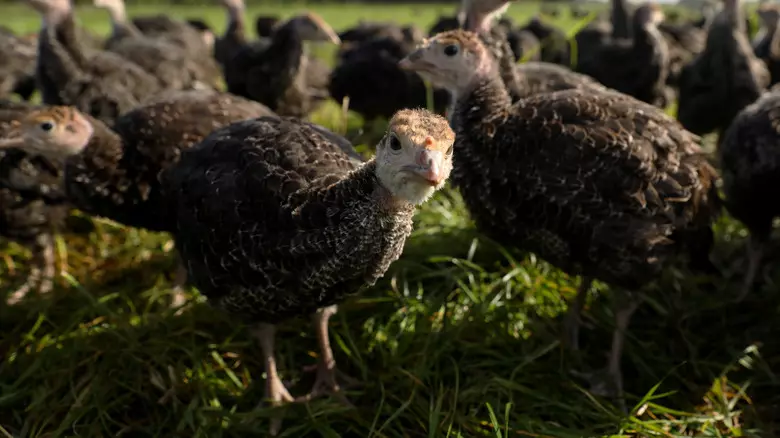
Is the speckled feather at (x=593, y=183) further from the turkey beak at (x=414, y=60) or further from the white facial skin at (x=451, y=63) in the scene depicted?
the turkey beak at (x=414, y=60)

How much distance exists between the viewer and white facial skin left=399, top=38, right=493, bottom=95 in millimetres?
3602

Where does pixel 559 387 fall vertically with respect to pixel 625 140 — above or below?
below

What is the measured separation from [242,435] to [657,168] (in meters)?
2.44

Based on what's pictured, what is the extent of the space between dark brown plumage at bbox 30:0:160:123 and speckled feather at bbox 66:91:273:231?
1.36 metres

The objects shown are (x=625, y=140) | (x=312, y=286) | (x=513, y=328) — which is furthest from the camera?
(x=513, y=328)

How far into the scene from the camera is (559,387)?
3375mm

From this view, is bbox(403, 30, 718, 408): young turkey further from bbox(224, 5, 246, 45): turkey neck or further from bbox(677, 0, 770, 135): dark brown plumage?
bbox(224, 5, 246, 45): turkey neck

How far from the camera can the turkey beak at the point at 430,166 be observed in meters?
2.08

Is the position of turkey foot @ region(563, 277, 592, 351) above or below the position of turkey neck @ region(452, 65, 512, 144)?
below

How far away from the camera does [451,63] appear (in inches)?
143

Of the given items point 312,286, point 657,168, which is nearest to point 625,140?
point 657,168

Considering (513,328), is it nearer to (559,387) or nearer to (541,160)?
(559,387)

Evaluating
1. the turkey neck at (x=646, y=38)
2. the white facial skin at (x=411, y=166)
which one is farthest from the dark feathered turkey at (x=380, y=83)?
the white facial skin at (x=411, y=166)

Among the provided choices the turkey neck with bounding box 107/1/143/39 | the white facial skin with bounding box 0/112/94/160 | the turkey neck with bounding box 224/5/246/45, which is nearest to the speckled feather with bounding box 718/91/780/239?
the white facial skin with bounding box 0/112/94/160
